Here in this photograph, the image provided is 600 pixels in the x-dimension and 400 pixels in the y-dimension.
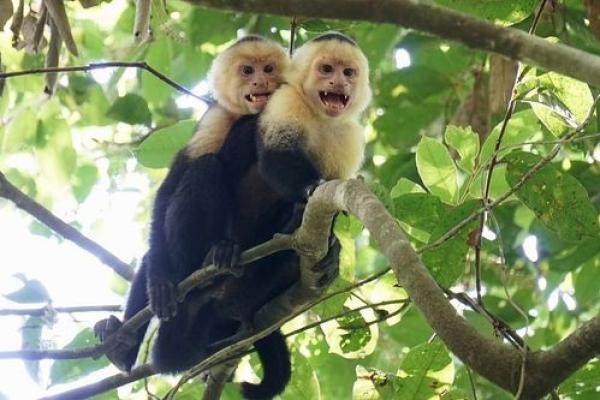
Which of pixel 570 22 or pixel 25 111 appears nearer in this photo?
pixel 570 22

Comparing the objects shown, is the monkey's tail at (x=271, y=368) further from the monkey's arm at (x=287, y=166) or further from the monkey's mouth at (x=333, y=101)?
the monkey's mouth at (x=333, y=101)

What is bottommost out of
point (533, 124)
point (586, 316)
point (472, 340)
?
point (472, 340)

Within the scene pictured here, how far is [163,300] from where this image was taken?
10.8ft

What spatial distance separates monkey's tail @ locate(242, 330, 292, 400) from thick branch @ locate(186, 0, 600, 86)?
208cm

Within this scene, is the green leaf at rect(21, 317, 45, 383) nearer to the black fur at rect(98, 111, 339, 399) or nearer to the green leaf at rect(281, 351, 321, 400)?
the black fur at rect(98, 111, 339, 399)

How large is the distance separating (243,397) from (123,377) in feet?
1.66

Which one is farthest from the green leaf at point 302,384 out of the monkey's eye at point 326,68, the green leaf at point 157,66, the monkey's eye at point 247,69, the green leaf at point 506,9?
the green leaf at point 157,66

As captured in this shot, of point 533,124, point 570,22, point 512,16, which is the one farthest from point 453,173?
point 570,22

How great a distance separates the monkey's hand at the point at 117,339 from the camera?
11.4ft

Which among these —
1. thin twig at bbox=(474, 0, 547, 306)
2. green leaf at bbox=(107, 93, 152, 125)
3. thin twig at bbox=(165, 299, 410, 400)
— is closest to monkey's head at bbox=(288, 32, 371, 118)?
green leaf at bbox=(107, 93, 152, 125)

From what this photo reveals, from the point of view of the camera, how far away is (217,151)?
3557mm

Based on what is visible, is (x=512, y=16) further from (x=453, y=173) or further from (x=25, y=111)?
(x=25, y=111)

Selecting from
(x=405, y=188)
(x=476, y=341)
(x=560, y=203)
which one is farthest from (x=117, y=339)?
(x=476, y=341)

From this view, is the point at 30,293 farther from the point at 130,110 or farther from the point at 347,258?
the point at 347,258
